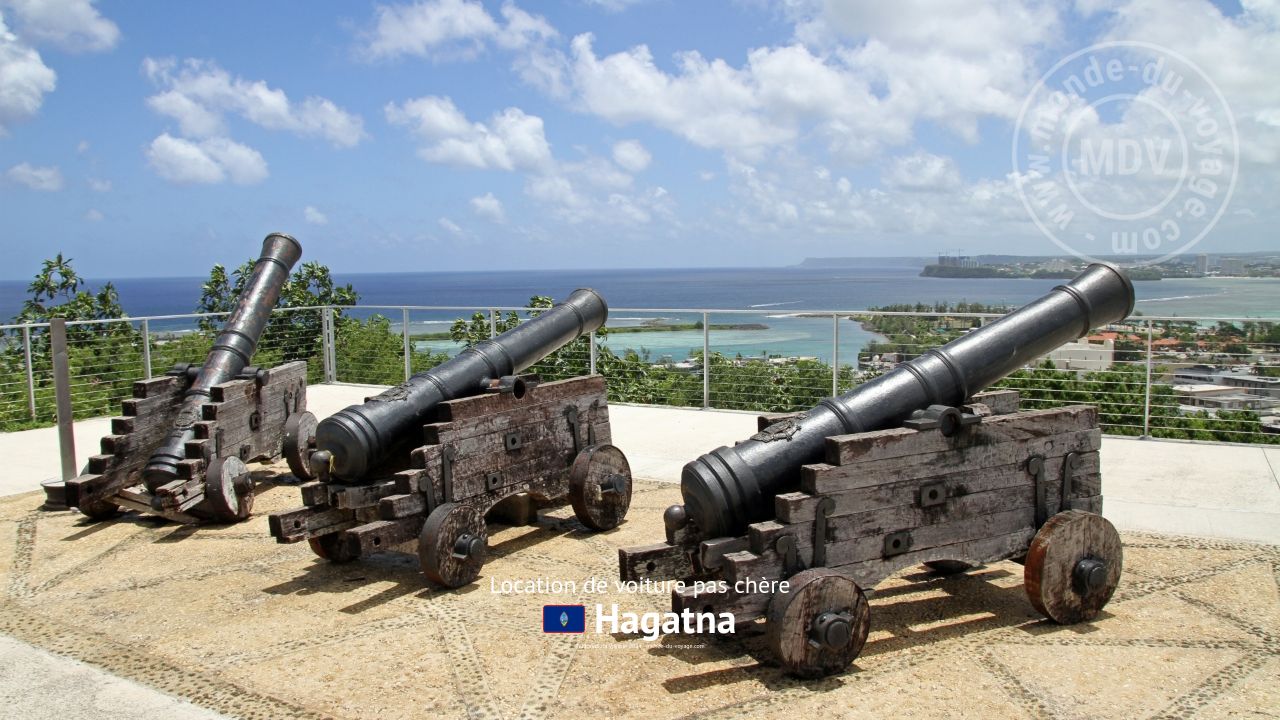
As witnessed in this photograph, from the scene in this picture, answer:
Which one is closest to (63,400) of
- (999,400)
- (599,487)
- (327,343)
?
(599,487)

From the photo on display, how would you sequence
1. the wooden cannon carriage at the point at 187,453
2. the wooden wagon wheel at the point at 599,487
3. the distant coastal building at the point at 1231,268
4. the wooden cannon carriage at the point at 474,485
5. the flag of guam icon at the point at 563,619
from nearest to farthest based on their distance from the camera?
the flag of guam icon at the point at 563,619 < the wooden cannon carriage at the point at 474,485 < the wooden wagon wheel at the point at 599,487 < the wooden cannon carriage at the point at 187,453 < the distant coastal building at the point at 1231,268

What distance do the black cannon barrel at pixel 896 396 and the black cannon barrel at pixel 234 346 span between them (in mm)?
3892

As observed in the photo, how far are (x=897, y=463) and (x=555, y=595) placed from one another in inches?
71.5

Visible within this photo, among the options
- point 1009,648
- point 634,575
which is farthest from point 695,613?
point 1009,648

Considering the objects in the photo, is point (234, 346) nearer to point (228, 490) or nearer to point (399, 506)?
point (228, 490)

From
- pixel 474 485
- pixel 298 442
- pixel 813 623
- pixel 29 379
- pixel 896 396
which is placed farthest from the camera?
pixel 29 379

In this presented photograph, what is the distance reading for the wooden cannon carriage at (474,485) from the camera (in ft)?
15.9

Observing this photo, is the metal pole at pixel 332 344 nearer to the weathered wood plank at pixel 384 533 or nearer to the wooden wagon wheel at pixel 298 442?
the wooden wagon wheel at pixel 298 442

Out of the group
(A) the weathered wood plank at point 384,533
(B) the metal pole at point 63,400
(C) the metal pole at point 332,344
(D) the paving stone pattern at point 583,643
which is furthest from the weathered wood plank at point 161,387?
(C) the metal pole at point 332,344

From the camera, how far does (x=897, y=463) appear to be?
3.95 metres

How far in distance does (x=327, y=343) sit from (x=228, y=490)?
641 centimetres

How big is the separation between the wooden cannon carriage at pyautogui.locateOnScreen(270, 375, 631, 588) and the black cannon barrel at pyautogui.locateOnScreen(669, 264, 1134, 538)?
1454 mm

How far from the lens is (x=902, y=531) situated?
13.1ft

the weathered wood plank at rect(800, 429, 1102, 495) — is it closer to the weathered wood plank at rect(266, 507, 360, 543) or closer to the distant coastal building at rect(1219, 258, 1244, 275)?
the weathered wood plank at rect(266, 507, 360, 543)
